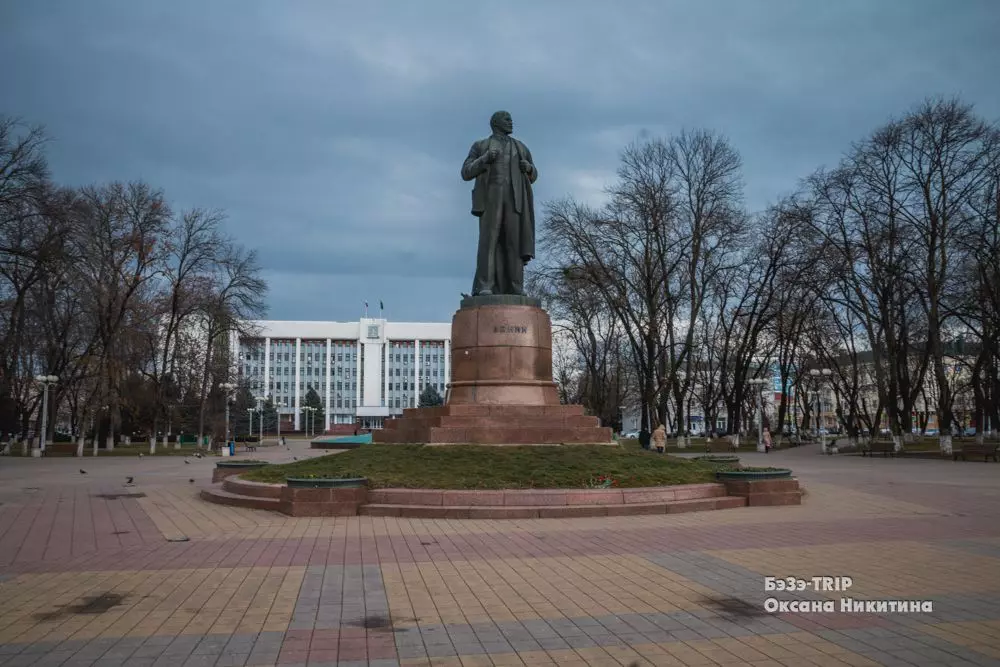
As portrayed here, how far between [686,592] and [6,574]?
649 cm

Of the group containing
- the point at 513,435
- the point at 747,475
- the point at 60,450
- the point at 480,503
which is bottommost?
the point at 60,450

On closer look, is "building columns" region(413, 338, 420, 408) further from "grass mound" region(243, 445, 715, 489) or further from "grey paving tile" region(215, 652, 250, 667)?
"grey paving tile" region(215, 652, 250, 667)

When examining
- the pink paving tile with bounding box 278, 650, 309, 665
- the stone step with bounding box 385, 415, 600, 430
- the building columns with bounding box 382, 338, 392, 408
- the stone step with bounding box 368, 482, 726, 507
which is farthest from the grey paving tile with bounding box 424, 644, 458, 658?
the building columns with bounding box 382, 338, 392, 408

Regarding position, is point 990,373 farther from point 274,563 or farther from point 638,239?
point 274,563

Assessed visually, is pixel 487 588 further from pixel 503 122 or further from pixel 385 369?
pixel 385 369

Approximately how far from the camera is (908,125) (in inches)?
1161

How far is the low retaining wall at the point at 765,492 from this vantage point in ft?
42.2

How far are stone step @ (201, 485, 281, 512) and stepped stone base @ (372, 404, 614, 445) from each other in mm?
3677

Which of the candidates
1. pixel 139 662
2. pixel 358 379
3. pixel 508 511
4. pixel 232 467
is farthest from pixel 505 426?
pixel 358 379

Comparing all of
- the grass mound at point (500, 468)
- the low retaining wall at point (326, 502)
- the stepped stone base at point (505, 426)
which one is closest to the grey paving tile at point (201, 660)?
the low retaining wall at point (326, 502)

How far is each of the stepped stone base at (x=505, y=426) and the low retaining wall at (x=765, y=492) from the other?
322 cm

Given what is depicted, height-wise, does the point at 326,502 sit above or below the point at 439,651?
above

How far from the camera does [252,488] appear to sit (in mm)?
Result: 13266

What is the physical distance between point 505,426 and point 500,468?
2274 millimetres
